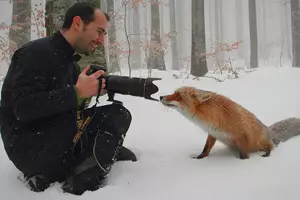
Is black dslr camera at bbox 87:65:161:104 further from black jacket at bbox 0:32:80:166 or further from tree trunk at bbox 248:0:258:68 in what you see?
tree trunk at bbox 248:0:258:68

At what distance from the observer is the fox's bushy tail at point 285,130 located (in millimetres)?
3201

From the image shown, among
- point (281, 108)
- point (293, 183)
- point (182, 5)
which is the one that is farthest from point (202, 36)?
point (182, 5)

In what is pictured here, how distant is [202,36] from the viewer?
10.1m

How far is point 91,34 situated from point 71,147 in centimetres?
104

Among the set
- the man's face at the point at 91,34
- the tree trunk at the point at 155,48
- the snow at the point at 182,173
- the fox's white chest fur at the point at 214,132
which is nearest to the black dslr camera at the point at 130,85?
the man's face at the point at 91,34

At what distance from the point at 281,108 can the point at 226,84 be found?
254 centimetres

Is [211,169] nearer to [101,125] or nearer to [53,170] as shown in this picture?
[101,125]

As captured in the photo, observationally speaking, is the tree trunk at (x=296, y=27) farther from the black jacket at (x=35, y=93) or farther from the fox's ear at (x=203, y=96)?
the black jacket at (x=35, y=93)

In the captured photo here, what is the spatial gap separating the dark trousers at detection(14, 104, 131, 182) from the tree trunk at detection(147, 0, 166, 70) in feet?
26.6

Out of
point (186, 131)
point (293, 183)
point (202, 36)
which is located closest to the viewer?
point (293, 183)

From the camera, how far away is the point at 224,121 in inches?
108

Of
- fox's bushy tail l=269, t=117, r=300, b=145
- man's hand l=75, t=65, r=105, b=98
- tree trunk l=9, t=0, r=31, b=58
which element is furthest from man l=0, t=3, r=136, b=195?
tree trunk l=9, t=0, r=31, b=58

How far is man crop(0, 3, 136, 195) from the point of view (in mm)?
1947

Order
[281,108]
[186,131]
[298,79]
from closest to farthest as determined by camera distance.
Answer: [186,131] → [281,108] → [298,79]
